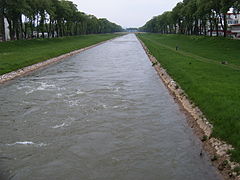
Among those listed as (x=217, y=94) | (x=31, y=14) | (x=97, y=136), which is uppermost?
(x=31, y=14)

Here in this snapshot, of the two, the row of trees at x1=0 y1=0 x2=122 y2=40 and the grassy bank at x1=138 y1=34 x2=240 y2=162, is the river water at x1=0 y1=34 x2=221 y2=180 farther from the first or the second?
the row of trees at x1=0 y1=0 x2=122 y2=40

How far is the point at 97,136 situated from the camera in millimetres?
13367

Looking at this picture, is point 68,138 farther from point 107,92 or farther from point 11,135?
point 107,92

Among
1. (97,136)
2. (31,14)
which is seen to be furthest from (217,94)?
(31,14)

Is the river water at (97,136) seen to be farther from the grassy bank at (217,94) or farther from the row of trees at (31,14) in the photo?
the row of trees at (31,14)

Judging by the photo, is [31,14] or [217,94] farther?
[31,14]

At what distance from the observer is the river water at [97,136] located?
10312 millimetres

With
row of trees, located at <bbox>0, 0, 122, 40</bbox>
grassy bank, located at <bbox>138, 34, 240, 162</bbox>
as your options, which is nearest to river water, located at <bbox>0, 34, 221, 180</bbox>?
grassy bank, located at <bbox>138, 34, 240, 162</bbox>

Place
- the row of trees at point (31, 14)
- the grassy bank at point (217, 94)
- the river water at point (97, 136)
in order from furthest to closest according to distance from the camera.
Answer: the row of trees at point (31, 14), the grassy bank at point (217, 94), the river water at point (97, 136)

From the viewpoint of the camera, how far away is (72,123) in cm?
1508

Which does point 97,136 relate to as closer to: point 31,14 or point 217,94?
point 217,94

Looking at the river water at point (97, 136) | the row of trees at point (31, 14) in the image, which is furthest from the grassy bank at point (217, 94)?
the row of trees at point (31, 14)

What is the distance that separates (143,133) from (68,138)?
136 inches

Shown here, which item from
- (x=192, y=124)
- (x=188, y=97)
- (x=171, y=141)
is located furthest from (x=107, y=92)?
(x=171, y=141)
